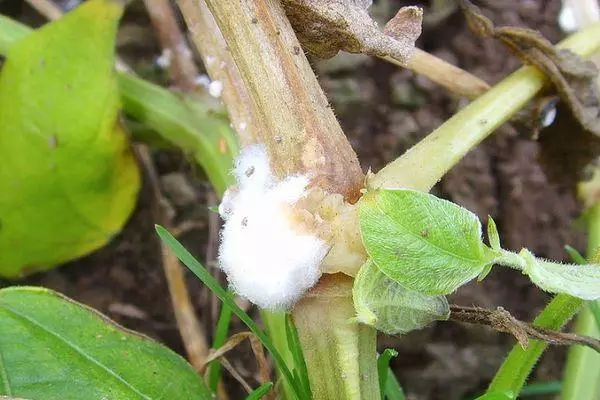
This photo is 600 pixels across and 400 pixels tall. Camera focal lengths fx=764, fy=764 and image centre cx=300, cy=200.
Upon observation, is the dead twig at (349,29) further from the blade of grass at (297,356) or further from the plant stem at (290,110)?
the blade of grass at (297,356)

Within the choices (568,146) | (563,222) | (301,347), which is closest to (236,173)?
(301,347)

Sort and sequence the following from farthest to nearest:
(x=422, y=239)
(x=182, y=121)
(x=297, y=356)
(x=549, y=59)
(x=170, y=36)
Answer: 1. (x=170, y=36)
2. (x=182, y=121)
3. (x=549, y=59)
4. (x=297, y=356)
5. (x=422, y=239)

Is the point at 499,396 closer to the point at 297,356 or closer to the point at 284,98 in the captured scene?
the point at 297,356

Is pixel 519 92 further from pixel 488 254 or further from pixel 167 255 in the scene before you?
pixel 167 255

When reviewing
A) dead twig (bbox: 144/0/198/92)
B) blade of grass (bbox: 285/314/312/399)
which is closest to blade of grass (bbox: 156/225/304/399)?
blade of grass (bbox: 285/314/312/399)

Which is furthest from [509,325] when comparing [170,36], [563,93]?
[170,36]
